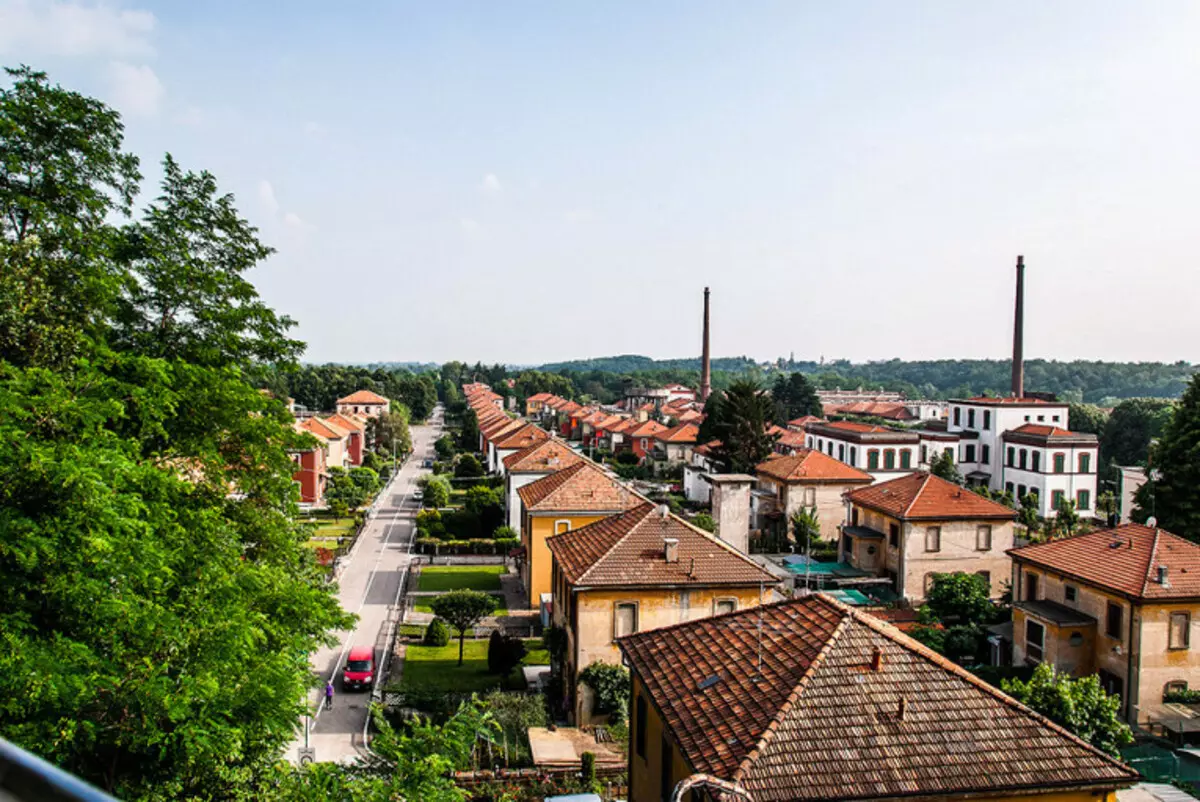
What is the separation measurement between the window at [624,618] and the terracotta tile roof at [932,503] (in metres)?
18.7

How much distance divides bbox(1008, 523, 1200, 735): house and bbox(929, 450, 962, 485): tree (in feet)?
103

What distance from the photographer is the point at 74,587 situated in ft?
39.8

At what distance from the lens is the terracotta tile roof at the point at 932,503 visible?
3844 cm

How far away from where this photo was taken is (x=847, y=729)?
37.2 ft

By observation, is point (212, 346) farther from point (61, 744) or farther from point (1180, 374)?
point (1180, 374)

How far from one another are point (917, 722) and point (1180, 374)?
220342 mm

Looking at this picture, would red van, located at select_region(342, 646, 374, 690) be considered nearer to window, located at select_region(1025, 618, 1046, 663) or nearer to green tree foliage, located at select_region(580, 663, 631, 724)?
green tree foliage, located at select_region(580, 663, 631, 724)

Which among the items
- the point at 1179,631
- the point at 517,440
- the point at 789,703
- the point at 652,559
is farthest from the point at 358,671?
the point at 517,440

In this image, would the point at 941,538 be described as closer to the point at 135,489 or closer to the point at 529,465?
the point at 529,465

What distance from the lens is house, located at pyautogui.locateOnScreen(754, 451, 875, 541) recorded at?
162ft

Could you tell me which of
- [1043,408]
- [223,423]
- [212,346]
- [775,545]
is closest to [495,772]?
[223,423]

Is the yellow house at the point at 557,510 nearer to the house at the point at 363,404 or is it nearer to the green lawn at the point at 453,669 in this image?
the green lawn at the point at 453,669

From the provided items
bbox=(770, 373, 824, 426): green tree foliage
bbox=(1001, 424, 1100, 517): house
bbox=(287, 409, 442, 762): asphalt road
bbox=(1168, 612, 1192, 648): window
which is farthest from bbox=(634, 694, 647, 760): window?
bbox=(770, 373, 824, 426): green tree foliage

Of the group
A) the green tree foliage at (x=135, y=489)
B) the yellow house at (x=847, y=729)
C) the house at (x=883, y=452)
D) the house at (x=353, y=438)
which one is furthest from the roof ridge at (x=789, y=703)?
the house at (x=353, y=438)
